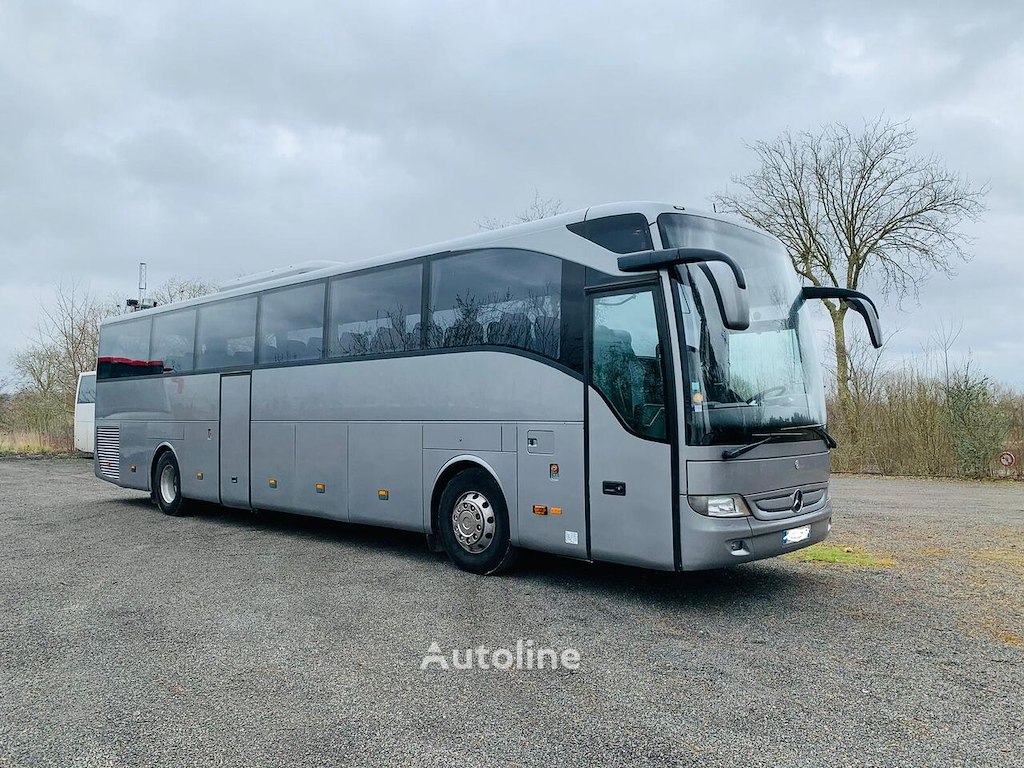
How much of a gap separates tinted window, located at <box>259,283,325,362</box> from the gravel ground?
8.21 ft

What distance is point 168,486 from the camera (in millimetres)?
13289

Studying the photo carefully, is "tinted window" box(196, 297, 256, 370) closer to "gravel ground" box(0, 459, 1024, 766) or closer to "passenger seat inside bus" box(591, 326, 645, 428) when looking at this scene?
"gravel ground" box(0, 459, 1024, 766)

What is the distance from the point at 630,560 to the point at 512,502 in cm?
137

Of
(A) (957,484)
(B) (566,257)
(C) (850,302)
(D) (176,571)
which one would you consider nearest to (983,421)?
(A) (957,484)

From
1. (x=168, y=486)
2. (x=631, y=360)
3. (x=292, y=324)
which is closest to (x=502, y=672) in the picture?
(x=631, y=360)

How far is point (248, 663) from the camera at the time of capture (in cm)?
521

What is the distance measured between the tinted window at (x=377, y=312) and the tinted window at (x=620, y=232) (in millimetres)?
2333

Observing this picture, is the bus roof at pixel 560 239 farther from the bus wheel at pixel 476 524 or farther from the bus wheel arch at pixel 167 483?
the bus wheel arch at pixel 167 483

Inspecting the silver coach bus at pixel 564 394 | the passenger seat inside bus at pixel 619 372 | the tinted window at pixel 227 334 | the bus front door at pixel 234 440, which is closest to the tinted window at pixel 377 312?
the silver coach bus at pixel 564 394

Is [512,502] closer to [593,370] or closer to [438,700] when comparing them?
[593,370]

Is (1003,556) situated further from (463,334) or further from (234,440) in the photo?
(234,440)

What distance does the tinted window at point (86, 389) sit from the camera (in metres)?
28.0

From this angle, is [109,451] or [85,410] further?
[85,410]

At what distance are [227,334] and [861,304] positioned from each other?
843cm
